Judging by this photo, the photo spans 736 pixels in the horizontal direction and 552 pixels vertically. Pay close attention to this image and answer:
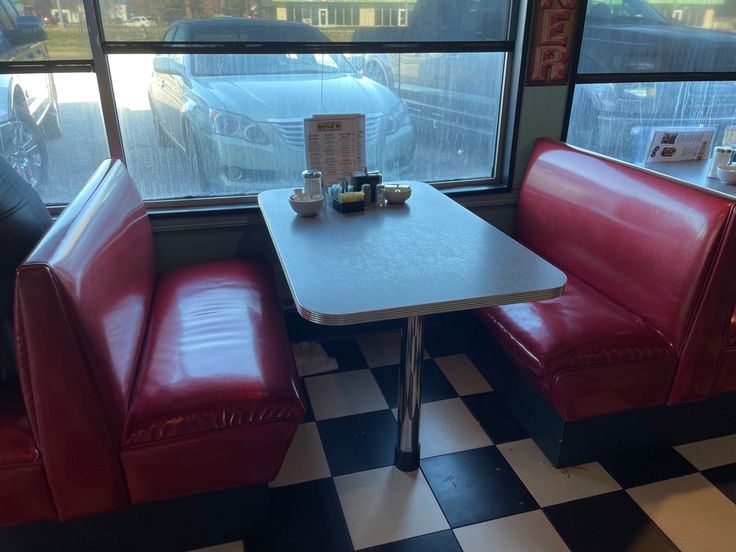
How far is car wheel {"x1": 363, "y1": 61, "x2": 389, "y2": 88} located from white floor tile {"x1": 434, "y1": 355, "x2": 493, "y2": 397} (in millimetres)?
1267

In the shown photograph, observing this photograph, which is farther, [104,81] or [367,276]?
[104,81]

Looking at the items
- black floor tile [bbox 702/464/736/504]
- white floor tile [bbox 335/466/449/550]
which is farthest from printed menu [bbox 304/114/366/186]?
black floor tile [bbox 702/464/736/504]

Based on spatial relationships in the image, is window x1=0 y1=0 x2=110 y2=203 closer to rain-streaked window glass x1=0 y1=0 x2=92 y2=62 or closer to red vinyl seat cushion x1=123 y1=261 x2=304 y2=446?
rain-streaked window glass x1=0 y1=0 x2=92 y2=62

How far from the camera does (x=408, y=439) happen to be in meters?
1.82

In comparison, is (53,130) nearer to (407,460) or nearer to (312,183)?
(312,183)

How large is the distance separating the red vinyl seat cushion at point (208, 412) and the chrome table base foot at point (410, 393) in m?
0.36

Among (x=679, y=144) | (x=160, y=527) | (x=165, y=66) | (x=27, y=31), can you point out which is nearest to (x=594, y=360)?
(x=160, y=527)

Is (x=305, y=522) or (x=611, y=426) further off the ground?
(x=611, y=426)

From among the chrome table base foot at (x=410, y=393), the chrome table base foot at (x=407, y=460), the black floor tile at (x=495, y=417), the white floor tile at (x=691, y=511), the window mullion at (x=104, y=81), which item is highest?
the window mullion at (x=104, y=81)

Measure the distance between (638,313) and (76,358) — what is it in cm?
170

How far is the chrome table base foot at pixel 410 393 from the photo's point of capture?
66.0 inches

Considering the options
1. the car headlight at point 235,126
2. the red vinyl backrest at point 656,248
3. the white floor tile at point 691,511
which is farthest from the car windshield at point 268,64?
the white floor tile at point 691,511

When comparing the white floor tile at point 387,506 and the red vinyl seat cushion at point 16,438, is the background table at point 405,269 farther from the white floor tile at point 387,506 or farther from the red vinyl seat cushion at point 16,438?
the red vinyl seat cushion at point 16,438

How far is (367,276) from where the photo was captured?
149 cm
